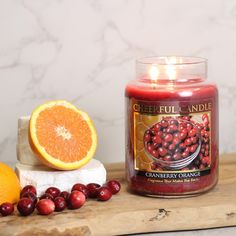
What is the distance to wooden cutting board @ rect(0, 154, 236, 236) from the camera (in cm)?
99

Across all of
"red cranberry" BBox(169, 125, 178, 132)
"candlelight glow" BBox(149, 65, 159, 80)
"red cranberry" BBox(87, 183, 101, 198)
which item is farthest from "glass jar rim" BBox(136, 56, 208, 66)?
"red cranberry" BBox(87, 183, 101, 198)

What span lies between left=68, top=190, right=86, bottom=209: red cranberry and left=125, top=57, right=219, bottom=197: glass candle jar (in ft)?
0.37

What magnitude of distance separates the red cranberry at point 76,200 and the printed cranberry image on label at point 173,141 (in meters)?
0.12

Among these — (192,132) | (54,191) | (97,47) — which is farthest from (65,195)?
(97,47)

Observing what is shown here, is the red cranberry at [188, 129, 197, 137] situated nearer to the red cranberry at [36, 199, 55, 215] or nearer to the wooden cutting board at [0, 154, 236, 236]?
the wooden cutting board at [0, 154, 236, 236]

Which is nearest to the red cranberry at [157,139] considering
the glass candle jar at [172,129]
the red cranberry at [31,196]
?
the glass candle jar at [172,129]

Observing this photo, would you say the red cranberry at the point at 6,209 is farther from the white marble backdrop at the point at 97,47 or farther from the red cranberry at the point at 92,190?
the white marble backdrop at the point at 97,47

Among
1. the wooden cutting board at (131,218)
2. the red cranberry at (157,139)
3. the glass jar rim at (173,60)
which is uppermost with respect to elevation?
the glass jar rim at (173,60)

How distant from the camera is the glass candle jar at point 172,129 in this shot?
1.08m

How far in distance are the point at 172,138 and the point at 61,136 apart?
0.64 ft

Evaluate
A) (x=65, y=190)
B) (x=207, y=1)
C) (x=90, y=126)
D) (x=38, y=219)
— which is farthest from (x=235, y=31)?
(x=38, y=219)

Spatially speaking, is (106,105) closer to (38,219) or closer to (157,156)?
(157,156)

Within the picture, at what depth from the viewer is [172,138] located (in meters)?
1.08

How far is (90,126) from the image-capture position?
1.18 m
